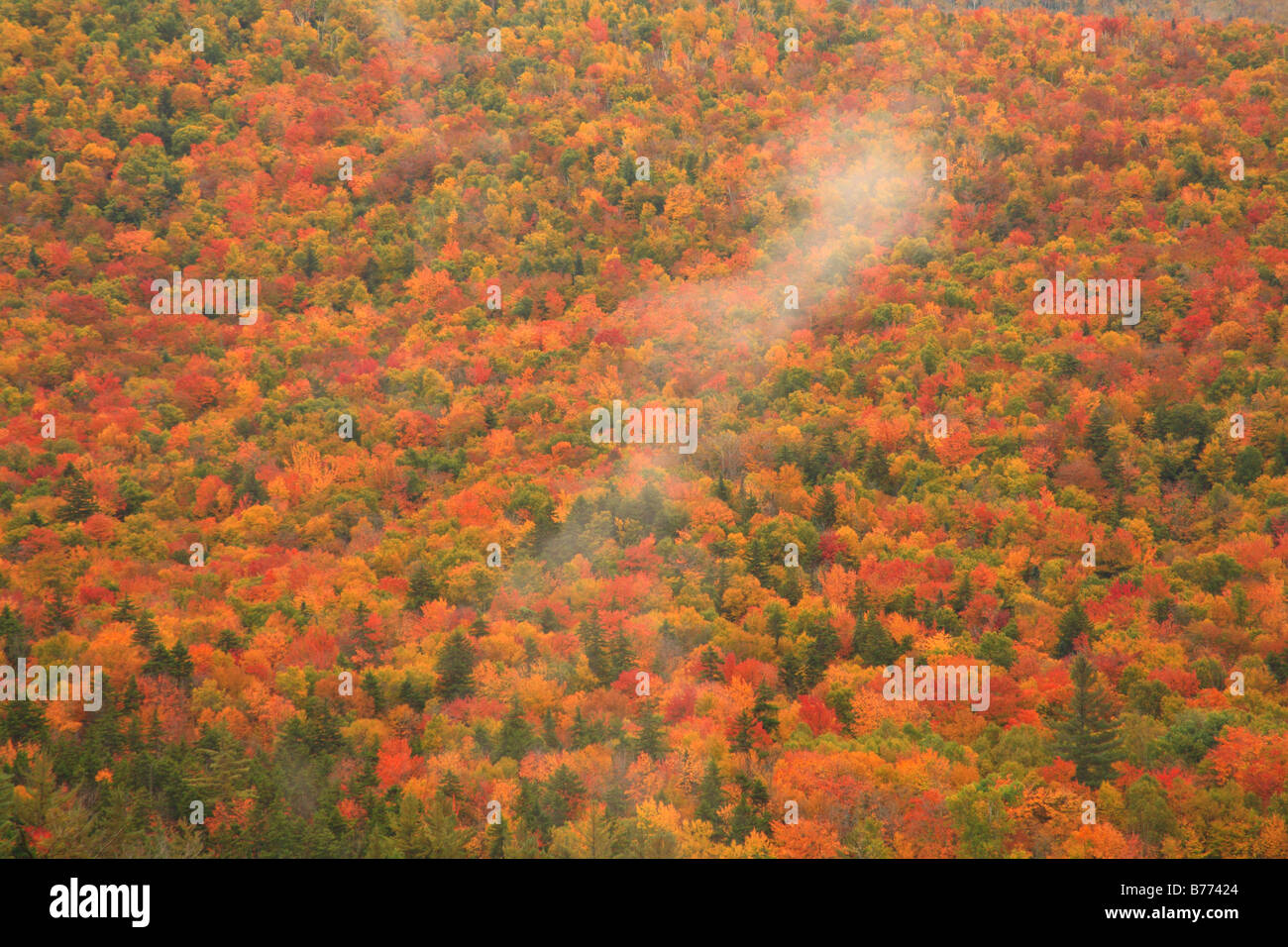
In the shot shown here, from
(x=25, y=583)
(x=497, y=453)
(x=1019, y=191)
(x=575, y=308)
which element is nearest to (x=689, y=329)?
(x=575, y=308)

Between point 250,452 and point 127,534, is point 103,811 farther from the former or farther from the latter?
point 250,452

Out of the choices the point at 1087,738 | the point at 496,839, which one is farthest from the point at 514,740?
the point at 1087,738

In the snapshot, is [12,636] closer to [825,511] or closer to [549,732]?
[549,732]

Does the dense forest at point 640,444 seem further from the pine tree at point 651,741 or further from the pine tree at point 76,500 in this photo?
the pine tree at point 651,741

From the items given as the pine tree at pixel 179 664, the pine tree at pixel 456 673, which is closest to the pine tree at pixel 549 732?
the pine tree at pixel 456 673

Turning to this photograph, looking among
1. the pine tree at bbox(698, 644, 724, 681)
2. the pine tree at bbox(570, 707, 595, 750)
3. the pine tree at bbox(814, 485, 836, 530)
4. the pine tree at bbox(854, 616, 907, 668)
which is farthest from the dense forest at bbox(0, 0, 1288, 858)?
the pine tree at bbox(814, 485, 836, 530)

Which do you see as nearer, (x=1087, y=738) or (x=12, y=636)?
(x=1087, y=738)
